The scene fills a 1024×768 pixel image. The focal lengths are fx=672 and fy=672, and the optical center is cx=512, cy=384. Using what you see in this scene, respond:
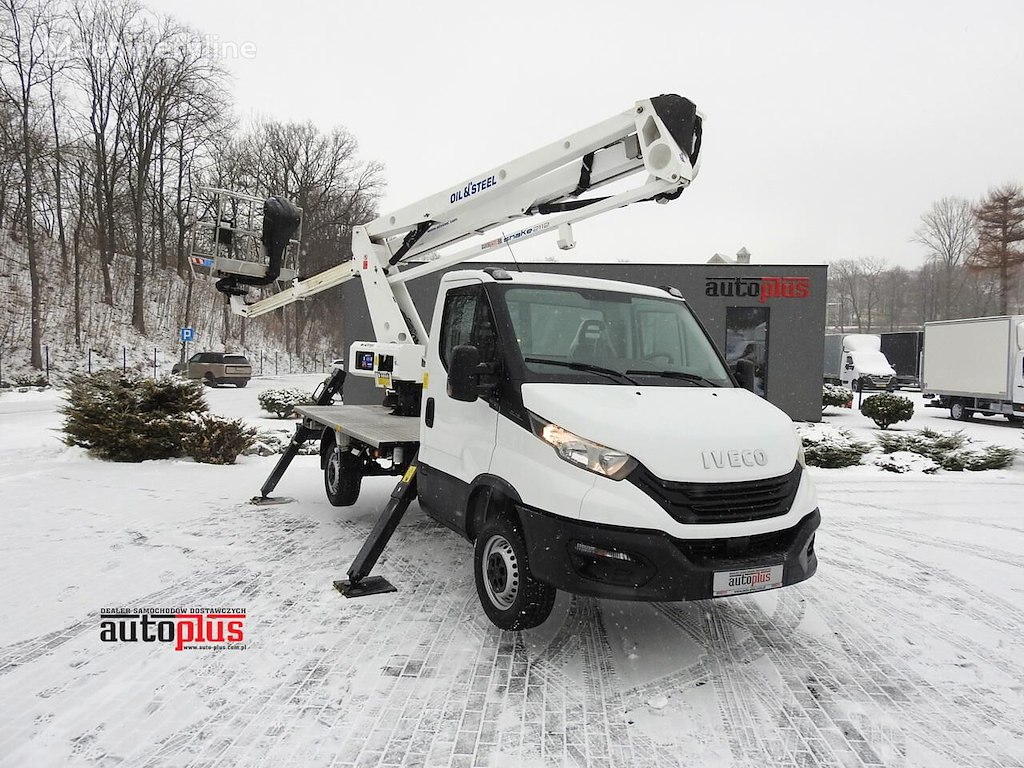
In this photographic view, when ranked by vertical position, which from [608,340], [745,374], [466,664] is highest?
[608,340]

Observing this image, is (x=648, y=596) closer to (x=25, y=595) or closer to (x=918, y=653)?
(x=918, y=653)

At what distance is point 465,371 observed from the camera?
4188mm

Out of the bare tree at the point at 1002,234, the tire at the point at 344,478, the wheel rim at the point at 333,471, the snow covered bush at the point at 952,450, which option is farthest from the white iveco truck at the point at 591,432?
the bare tree at the point at 1002,234

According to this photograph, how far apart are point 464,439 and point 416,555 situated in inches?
72.6

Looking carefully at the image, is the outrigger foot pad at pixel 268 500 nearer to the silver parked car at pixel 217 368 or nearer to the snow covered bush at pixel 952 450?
the snow covered bush at pixel 952 450

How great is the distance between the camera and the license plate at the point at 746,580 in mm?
3576

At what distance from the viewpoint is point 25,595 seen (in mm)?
4836

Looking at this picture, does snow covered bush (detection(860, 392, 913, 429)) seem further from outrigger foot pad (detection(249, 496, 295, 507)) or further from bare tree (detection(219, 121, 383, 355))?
bare tree (detection(219, 121, 383, 355))

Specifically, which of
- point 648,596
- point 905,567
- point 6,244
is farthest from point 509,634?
point 6,244

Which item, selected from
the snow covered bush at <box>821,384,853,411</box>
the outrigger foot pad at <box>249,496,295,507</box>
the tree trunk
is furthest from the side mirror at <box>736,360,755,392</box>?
the tree trunk

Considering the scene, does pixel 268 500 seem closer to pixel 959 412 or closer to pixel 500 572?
pixel 500 572

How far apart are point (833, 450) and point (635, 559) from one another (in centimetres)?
977

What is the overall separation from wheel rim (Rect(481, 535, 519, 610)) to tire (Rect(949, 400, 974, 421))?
22.2 m

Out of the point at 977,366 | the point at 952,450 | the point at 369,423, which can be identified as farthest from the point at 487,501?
the point at 977,366
